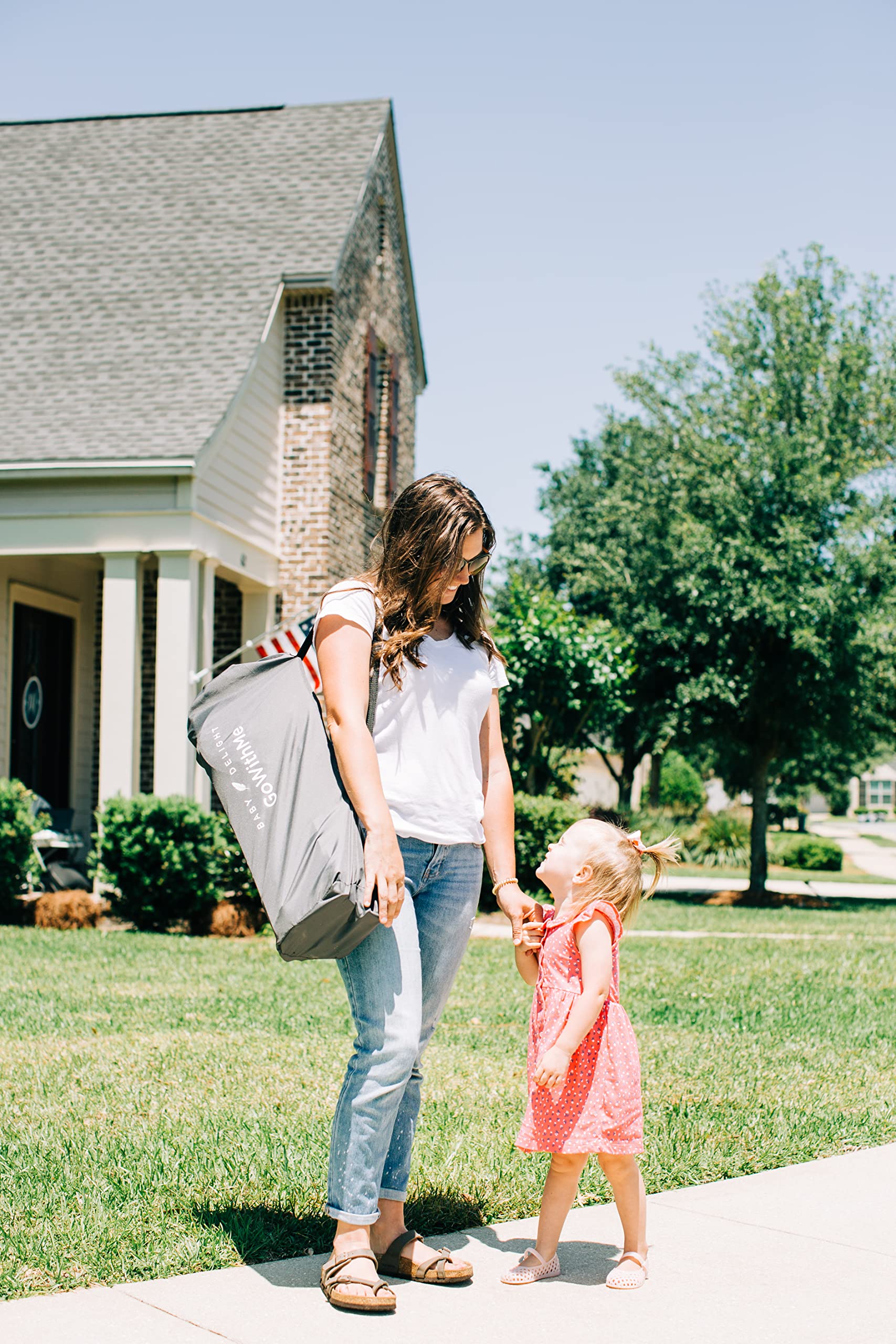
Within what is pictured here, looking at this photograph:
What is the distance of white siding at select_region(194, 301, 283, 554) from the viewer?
39.7 feet

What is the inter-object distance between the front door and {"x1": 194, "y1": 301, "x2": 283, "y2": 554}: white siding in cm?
257

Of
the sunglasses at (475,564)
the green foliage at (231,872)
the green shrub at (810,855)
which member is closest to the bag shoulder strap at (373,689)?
the sunglasses at (475,564)

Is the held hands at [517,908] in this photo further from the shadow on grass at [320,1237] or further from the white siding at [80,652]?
the white siding at [80,652]

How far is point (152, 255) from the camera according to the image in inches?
556

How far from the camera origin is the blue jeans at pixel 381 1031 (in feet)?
10.2

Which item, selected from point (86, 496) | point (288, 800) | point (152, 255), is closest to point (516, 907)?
point (288, 800)

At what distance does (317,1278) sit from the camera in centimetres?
327

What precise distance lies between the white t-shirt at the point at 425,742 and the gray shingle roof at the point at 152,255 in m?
8.55

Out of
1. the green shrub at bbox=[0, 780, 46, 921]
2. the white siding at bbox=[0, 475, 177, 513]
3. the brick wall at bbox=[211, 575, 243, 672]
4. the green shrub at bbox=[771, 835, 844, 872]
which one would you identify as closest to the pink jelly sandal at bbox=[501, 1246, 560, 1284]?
the green shrub at bbox=[0, 780, 46, 921]

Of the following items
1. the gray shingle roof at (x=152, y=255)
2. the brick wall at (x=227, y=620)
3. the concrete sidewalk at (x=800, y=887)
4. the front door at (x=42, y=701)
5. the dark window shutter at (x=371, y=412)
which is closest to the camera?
the gray shingle roof at (x=152, y=255)

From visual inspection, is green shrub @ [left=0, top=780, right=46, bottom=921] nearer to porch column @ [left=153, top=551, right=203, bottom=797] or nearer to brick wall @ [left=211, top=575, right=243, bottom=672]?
porch column @ [left=153, top=551, right=203, bottom=797]

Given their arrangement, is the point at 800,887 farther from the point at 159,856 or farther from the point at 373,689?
the point at 373,689

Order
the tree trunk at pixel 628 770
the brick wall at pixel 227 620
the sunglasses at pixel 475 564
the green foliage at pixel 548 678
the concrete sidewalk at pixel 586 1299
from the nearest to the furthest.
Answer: the concrete sidewalk at pixel 586 1299, the sunglasses at pixel 475 564, the brick wall at pixel 227 620, the green foliage at pixel 548 678, the tree trunk at pixel 628 770

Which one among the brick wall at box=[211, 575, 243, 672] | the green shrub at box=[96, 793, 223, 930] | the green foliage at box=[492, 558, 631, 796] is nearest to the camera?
the green shrub at box=[96, 793, 223, 930]
